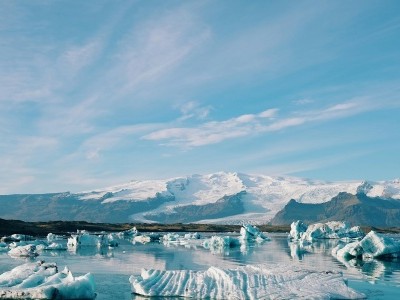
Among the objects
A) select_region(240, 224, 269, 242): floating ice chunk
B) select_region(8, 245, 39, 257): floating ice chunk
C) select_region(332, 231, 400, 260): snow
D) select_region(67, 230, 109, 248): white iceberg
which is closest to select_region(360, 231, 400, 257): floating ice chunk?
select_region(332, 231, 400, 260): snow

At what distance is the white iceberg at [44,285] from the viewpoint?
1944cm

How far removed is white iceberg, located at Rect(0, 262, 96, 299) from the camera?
19.4 metres

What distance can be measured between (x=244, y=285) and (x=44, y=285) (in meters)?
7.95

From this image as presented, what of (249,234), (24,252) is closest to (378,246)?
(24,252)

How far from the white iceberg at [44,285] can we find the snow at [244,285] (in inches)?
91.2

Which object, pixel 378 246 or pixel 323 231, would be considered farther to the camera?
pixel 323 231

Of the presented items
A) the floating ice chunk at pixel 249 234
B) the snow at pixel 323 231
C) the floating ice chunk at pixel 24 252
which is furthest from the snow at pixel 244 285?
the snow at pixel 323 231

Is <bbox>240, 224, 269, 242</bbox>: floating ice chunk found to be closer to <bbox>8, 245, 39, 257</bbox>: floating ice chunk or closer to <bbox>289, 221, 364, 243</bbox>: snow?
<bbox>289, 221, 364, 243</bbox>: snow

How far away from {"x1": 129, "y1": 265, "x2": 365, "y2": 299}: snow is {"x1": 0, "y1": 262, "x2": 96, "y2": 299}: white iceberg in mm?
2317

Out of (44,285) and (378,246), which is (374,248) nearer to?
(378,246)

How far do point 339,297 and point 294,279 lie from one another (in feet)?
6.95

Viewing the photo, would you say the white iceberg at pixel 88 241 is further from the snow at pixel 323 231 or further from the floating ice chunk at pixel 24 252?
the snow at pixel 323 231

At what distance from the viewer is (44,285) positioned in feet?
66.3

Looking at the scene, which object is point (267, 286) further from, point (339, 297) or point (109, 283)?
point (109, 283)
